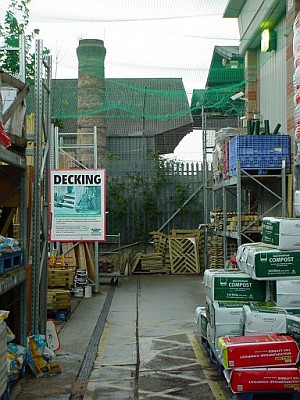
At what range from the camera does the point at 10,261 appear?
7434 millimetres

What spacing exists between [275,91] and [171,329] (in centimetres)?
707

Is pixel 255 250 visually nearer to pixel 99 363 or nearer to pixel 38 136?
pixel 99 363

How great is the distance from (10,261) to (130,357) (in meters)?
2.46

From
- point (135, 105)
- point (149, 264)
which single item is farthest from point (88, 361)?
point (135, 105)

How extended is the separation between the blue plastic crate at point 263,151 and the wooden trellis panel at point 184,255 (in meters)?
7.00

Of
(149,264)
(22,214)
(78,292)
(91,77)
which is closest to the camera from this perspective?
(22,214)

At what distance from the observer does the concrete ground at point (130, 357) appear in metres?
7.36

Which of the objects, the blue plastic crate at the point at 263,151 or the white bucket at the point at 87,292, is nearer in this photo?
the blue plastic crate at the point at 263,151

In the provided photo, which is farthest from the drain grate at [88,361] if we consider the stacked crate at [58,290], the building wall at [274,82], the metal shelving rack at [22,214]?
the building wall at [274,82]

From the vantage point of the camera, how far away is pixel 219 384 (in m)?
7.59

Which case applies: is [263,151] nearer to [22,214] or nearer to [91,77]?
[22,214]

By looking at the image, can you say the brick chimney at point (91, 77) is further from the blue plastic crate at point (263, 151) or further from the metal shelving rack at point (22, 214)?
the metal shelving rack at point (22, 214)

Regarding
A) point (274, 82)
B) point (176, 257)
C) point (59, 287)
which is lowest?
point (59, 287)

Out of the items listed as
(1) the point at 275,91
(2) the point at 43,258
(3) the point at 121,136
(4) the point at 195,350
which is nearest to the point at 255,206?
(1) the point at 275,91
